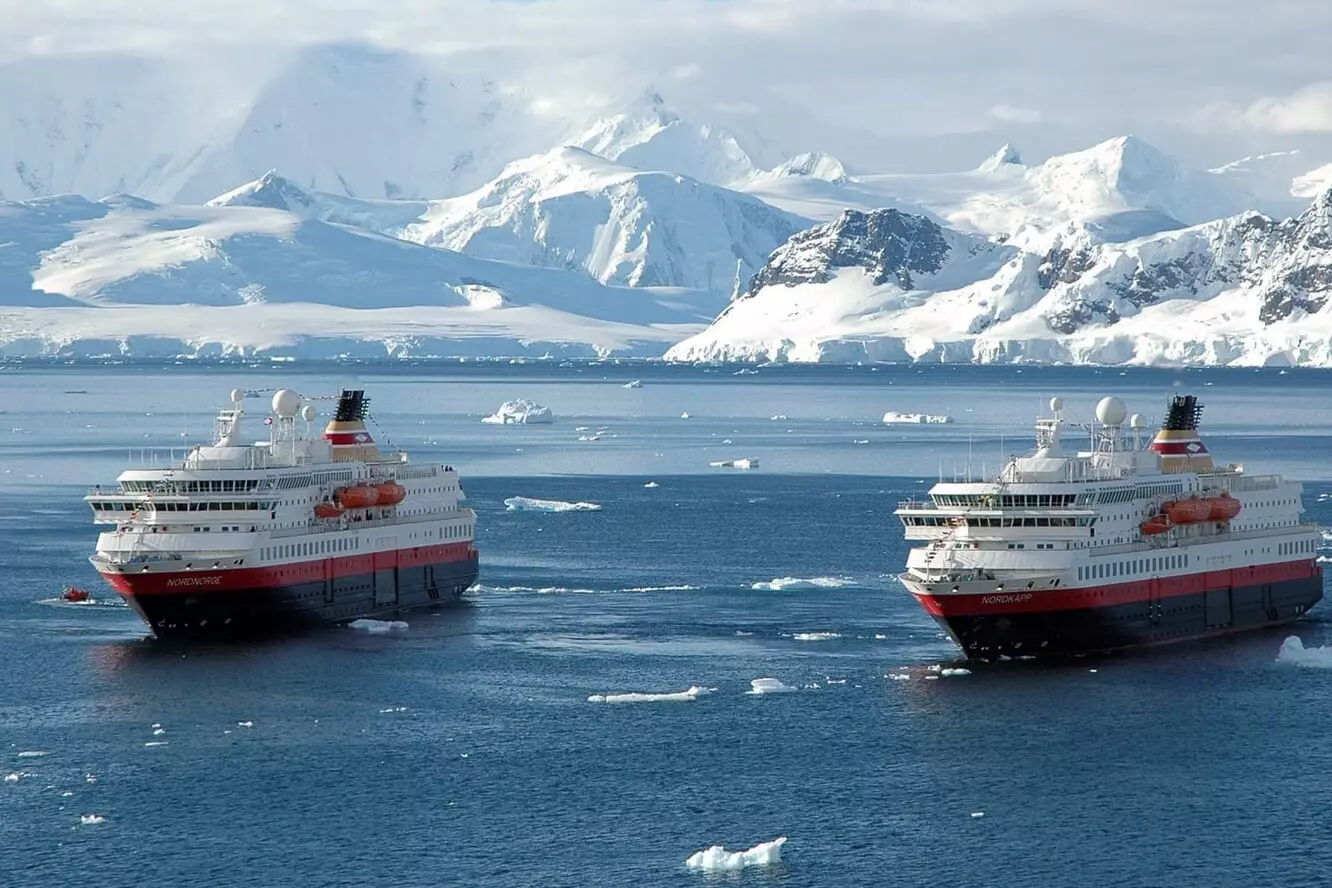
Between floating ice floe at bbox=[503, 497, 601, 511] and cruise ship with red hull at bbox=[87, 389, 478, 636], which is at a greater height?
cruise ship with red hull at bbox=[87, 389, 478, 636]

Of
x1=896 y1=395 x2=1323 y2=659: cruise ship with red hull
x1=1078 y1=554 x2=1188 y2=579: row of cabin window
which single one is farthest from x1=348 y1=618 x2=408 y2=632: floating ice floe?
x1=1078 y1=554 x2=1188 y2=579: row of cabin window

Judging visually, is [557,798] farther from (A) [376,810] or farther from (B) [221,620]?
(B) [221,620]

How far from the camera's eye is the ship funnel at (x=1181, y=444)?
9694cm

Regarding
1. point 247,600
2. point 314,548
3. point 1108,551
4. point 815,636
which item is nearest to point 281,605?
point 247,600

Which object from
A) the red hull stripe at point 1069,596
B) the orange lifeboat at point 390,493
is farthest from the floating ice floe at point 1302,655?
the orange lifeboat at point 390,493

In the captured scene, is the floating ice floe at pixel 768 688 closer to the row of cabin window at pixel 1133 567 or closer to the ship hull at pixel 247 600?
the row of cabin window at pixel 1133 567

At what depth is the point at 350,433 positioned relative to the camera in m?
104

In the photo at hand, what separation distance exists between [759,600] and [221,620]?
22.9 meters

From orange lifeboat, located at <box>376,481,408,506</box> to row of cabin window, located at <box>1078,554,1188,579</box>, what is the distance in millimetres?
30595

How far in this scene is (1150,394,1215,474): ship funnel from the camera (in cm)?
9694

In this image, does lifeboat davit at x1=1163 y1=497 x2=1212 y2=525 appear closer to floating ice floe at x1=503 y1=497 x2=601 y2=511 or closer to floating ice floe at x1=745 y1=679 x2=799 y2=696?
floating ice floe at x1=745 y1=679 x2=799 y2=696

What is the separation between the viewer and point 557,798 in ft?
219

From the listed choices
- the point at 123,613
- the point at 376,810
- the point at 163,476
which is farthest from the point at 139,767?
the point at 123,613

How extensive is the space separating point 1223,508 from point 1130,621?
819 centimetres
